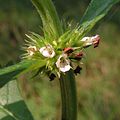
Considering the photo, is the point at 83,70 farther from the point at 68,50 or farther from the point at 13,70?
the point at 13,70

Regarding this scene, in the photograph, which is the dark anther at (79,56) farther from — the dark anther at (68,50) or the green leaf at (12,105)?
the green leaf at (12,105)

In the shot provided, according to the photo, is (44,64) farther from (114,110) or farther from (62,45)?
(114,110)

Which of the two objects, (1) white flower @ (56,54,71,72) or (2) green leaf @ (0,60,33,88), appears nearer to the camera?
(2) green leaf @ (0,60,33,88)

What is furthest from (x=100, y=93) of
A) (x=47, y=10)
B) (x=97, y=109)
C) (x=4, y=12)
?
(x=47, y=10)

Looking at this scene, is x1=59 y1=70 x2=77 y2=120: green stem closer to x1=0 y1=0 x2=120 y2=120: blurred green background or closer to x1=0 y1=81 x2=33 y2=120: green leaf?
x1=0 y1=81 x2=33 y2=120: green leaf

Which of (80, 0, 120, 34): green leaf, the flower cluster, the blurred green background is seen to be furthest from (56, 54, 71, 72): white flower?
the blurred green background

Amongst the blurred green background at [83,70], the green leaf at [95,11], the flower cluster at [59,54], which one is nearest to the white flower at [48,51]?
the flower cluster at [59,54]
